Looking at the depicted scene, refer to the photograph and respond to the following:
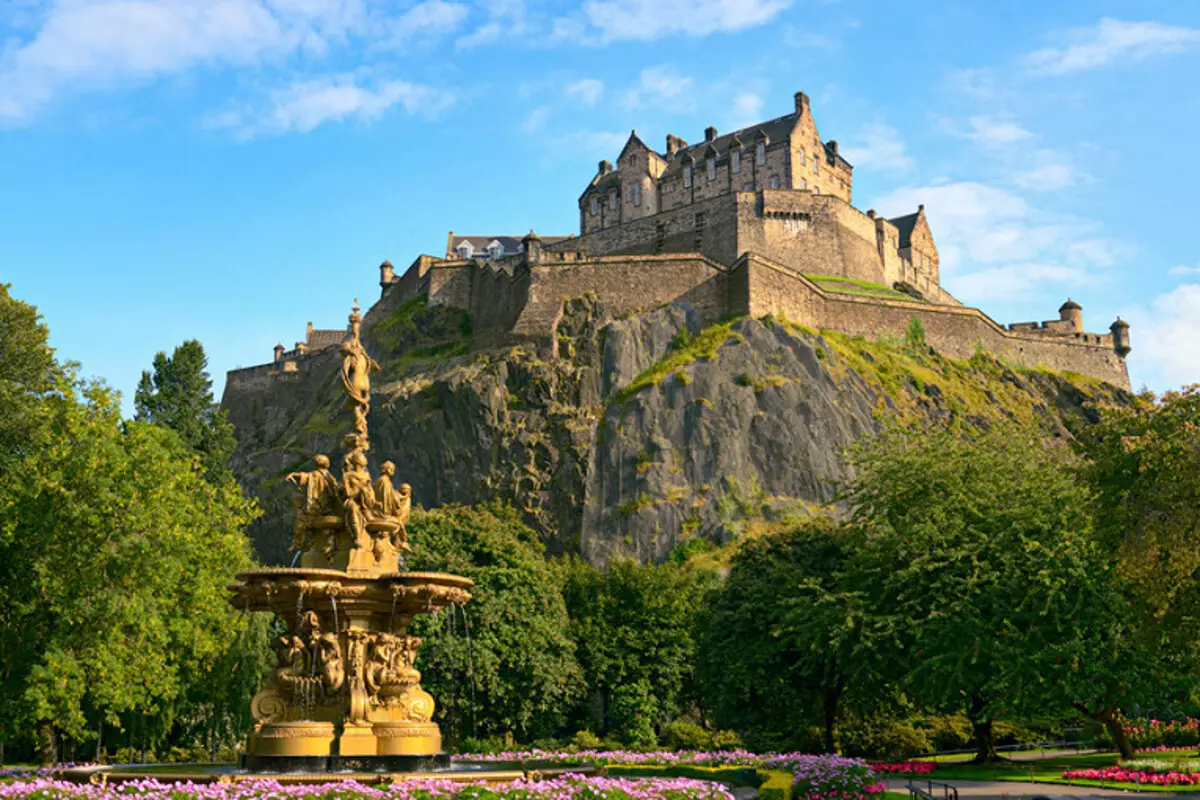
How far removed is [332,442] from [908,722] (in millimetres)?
46868

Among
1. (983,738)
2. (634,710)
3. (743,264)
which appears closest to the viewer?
(983,738)

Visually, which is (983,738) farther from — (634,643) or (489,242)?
(489,242)

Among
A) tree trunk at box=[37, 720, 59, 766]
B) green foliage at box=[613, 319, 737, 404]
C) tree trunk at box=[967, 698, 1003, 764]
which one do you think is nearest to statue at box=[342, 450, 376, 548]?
tree trunk at box=[37, 720, 59, 766]

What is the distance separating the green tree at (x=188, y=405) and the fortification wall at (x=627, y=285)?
23.0 m

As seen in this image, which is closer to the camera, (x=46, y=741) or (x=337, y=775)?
(x=337, y=775)

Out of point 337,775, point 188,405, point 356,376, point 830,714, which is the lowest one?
point 830,714

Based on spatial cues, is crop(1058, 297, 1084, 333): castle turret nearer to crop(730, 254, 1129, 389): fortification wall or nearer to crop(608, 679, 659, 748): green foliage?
crop(730, 254, 1129, 389): fortification wall

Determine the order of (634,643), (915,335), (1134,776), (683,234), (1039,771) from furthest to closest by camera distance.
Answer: (683,234), (915,335), (634,643), (1039,771), (1134,776)

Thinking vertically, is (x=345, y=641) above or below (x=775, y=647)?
above

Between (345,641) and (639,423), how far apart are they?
50.8 meters

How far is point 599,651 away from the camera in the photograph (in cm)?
4825

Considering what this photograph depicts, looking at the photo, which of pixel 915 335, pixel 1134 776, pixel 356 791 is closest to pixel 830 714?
pixel 1134 776

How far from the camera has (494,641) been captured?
42969mm

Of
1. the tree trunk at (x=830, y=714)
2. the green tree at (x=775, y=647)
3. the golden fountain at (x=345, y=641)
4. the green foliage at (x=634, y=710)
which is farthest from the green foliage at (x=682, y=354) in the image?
the golden fountain at (x=345, y=641)
